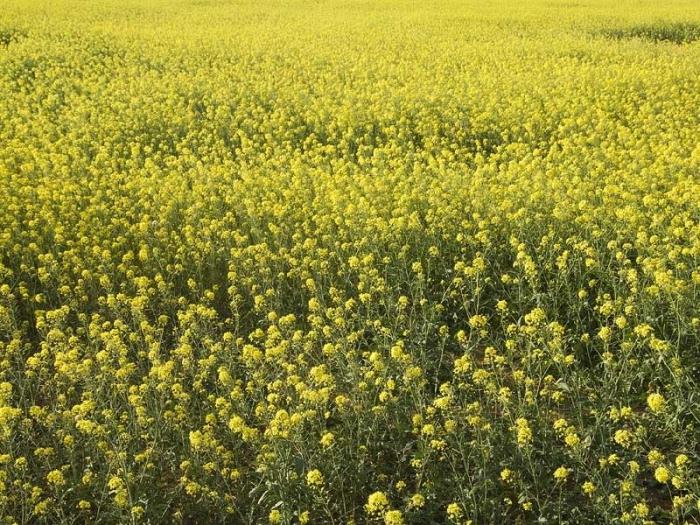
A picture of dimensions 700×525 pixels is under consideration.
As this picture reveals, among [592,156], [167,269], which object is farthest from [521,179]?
[167,269]

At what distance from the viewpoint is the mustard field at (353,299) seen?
3.70 meters

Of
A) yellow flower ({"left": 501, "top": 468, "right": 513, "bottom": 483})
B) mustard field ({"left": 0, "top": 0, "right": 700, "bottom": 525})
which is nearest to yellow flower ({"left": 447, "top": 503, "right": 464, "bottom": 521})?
mustard field ({"left": 0, "top": 0, "right": 700, "bottom": 525})

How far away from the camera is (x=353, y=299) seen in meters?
5.09

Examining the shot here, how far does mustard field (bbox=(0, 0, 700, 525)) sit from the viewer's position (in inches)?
146

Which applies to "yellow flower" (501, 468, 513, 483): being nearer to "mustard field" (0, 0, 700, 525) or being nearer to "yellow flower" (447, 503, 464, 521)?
"mustard field" (0, 0, 700, 525)

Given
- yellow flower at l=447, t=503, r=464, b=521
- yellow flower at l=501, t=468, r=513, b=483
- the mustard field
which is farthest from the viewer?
the mustard field

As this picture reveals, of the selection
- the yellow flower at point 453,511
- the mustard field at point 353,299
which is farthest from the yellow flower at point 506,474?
the yellow flower at point 453,511

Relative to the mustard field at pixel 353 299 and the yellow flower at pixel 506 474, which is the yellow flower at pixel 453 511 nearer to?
the mustard field at pixel 353 299

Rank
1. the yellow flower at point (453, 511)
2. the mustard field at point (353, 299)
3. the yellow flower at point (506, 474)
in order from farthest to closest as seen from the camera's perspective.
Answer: the mustard field at point (353, 299) → the yellow flower at point (506, 474) → the yellow flower at point (453, 511)

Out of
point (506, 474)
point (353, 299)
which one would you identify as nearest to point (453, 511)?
point (506, 474)

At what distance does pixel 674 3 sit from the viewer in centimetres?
2825

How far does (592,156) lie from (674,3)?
24804 mm

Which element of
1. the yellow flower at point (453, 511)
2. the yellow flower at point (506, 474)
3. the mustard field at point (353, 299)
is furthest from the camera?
the mustard field at point (353, 299)

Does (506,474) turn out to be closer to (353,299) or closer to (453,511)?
(453,511)
